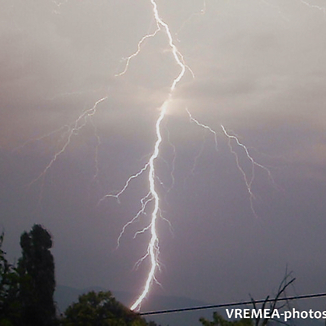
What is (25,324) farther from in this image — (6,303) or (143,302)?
(143,302)

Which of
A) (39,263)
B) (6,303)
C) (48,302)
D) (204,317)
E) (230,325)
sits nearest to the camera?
(6,303)

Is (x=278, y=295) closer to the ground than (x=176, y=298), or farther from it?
closer to the ground

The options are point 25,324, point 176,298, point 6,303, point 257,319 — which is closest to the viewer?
point 257,319

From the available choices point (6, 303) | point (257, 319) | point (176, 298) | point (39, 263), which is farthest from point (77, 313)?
point (176, 298)

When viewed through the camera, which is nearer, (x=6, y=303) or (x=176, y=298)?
(x=6, y=303)

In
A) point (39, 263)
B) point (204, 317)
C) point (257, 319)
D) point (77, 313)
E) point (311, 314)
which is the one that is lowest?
point (257, 319)

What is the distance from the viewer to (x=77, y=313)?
12875 millimetres

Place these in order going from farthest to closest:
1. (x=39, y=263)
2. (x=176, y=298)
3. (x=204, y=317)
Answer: (x=176, y=298) → (x=39, y=263) → (x=204, y=317)

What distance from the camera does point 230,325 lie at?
7.95 metres

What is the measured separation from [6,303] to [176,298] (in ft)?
326

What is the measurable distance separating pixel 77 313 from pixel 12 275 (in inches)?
335

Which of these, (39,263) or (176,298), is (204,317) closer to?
(39,263)

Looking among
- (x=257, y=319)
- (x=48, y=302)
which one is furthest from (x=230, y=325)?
(x=48, y=302)

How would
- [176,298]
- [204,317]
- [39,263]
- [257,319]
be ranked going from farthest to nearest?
[176,298] < [39,263] < [204,317] < [257,319]
